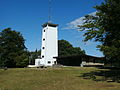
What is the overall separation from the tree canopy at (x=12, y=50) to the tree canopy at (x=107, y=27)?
35755 millimetres

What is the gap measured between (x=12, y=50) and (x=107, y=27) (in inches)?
1710

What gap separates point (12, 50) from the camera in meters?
58.2

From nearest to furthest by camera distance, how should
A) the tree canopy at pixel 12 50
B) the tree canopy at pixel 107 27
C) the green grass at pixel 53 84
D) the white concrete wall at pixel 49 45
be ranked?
the green grass at pixel 53 84 < the tree canopy at pixel 107 27 < the tree canopy at pixel 12 50 < the white concrete wall at pixel 49 45

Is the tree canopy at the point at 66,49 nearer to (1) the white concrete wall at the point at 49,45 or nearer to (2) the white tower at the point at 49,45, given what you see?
(2) the white tower at the point at 49,45

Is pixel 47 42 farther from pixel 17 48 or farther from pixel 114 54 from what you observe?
pixel 114 54

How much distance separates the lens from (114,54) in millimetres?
17266

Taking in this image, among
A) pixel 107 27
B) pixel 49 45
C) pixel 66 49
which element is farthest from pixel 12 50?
pixel 66 49

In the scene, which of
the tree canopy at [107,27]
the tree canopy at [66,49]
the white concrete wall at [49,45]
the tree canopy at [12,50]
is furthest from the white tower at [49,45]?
the tree canopy at [107,27]

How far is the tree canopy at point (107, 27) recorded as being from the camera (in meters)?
18.4

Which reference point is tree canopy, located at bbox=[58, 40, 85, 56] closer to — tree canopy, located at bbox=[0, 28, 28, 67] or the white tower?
the white tower

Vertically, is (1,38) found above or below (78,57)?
above

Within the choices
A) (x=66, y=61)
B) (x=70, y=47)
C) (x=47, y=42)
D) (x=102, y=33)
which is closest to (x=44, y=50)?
(x=47, y=42)

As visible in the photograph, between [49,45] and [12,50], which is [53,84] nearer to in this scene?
[12,50]

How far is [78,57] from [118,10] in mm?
40200
